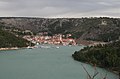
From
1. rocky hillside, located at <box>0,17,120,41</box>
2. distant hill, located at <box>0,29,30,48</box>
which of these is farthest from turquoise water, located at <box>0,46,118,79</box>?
rocky hillside, located at <box>0,17,120,41</box>

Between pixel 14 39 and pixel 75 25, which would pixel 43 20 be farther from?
pixel 14 39

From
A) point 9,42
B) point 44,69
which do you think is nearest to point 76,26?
point 9,42

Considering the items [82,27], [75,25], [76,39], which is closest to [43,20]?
[75,25]

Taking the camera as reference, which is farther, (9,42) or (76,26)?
(76,26)

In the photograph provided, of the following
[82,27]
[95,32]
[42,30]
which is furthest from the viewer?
[42,30]

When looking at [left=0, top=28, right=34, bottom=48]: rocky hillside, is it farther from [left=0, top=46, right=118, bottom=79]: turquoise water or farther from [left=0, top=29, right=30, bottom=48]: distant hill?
[left=0, top=46, right=118, bottom=79]: turquoise water

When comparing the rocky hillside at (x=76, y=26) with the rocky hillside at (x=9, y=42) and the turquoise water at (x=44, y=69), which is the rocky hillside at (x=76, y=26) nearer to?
the rocky hillside at (x=9, y=42)

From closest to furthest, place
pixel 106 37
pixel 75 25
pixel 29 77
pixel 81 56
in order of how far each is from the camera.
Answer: pixel 29 77 → pixel 81 56 → pixel 106 37 → pixel 75 25

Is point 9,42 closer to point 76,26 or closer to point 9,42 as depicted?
point 9,42

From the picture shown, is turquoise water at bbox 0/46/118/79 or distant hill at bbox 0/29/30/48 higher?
turquoise water at bbox 0/46/118/79
